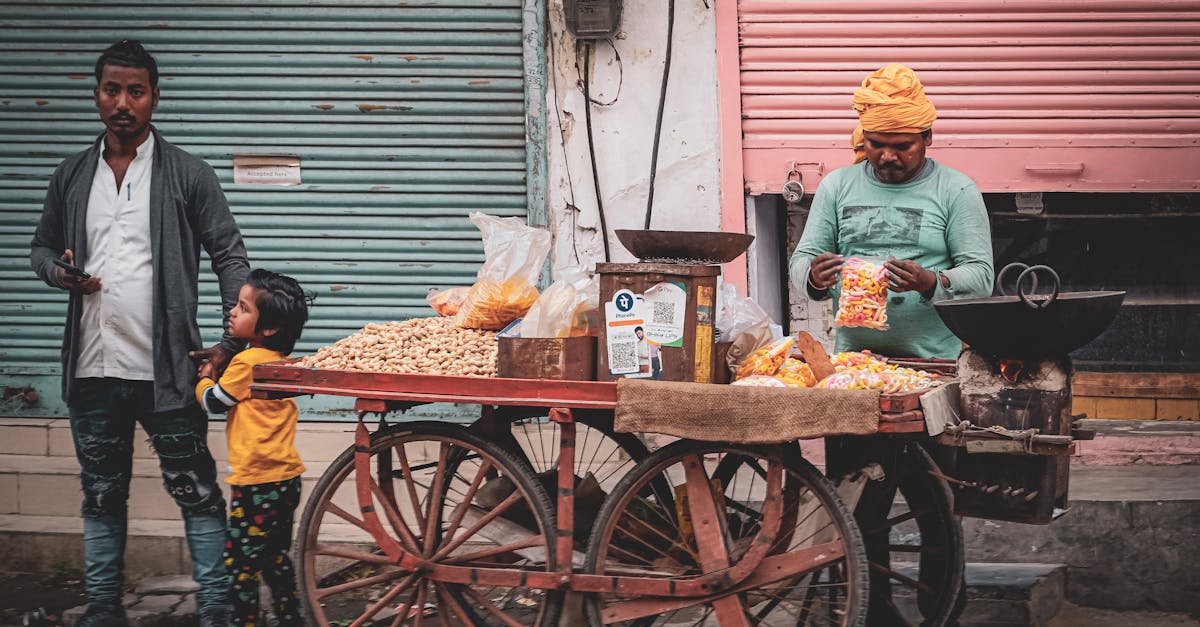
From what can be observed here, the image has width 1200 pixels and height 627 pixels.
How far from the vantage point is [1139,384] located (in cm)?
643

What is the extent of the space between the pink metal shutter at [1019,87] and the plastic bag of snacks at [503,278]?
8.26ft

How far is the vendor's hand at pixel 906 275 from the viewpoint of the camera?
3.50m

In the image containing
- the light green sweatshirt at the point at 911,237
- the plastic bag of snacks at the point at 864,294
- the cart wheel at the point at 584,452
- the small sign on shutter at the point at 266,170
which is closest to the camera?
the plastic bag of snacks at the point at 864,294

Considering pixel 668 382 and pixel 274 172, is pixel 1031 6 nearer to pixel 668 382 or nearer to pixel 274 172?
pixel 668 382

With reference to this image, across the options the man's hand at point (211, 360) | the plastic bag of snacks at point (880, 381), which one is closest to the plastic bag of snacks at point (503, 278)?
the man's hand at point (211, 360)

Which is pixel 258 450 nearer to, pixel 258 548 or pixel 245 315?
pixel 258 548

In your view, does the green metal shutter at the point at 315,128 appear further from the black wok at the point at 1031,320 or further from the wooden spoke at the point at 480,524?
the black wok at the point at 1031,320

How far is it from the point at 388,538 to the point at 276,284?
3.42 feet

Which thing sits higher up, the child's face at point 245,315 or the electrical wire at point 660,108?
the electrical wire at point 660,108

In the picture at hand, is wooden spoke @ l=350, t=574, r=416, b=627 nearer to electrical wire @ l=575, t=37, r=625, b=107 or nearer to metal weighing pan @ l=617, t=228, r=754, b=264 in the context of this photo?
metal weighing pan @ l=617, t=228, r=754, b=264

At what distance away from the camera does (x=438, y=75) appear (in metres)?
6.11

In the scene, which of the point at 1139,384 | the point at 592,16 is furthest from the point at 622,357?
the point at 1139,384

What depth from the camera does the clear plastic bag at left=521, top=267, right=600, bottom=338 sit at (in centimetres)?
344

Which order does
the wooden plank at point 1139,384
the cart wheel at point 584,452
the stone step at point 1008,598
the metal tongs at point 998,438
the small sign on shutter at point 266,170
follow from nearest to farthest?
the metal tongs at point 998,438, the stone step at point 1008,598, the cart wheel at point 584,452, the small sign on shutter at point 266,170, the wooden plank at point 1139,384
